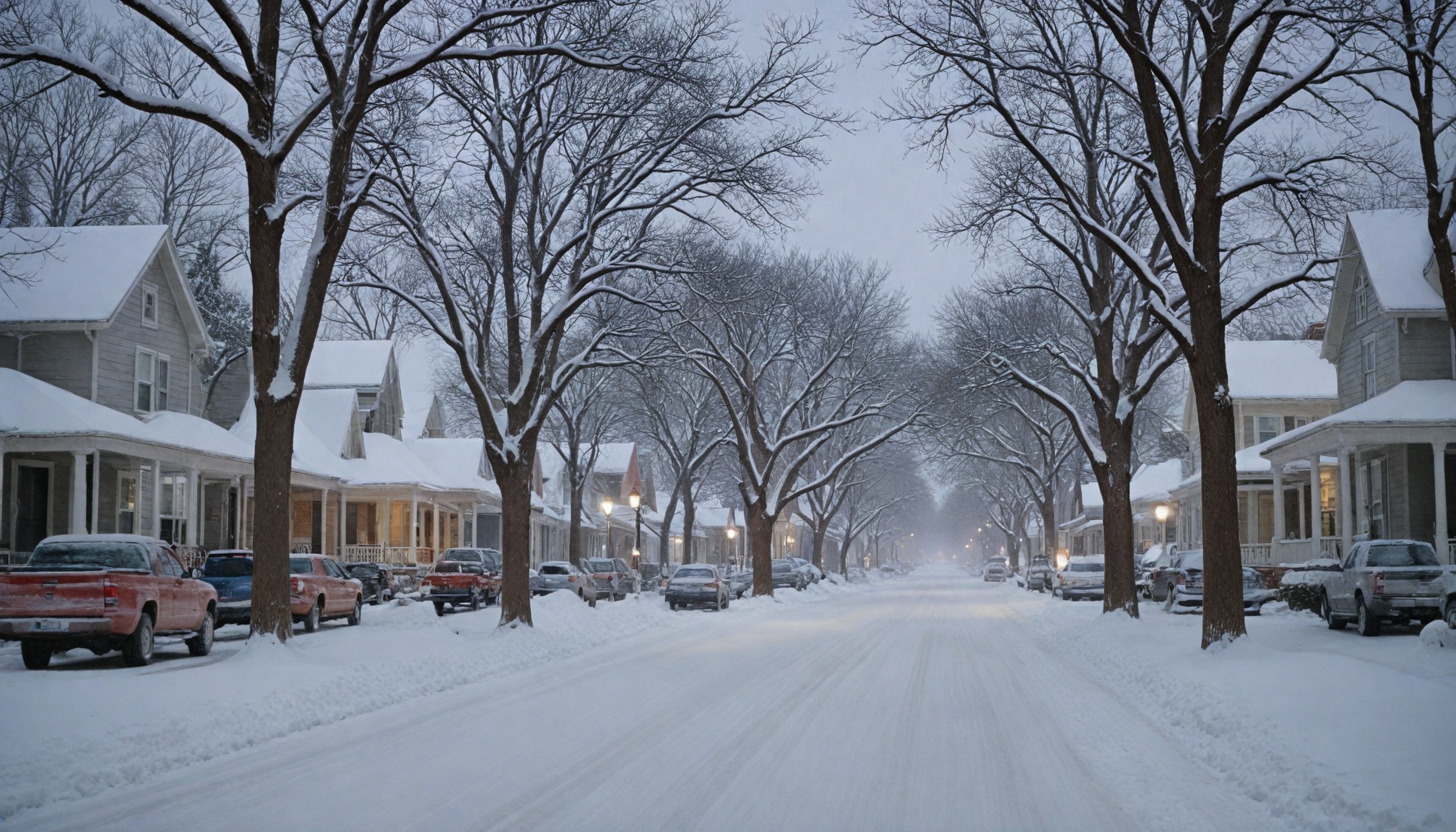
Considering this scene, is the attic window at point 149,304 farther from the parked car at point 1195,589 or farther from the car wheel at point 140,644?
the parked car at point 1195,589

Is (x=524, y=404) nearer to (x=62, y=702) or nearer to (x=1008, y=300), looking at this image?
(x=62, y=702)

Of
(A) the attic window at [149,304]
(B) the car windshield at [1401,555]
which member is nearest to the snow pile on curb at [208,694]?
(A) the attic window at [149,304]

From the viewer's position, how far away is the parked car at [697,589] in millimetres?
40344

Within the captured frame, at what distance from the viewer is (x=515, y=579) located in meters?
24.3

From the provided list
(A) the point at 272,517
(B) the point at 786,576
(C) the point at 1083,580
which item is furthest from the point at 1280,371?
(A) the point at 272,517

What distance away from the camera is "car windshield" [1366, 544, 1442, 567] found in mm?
23078

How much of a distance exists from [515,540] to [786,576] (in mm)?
33966

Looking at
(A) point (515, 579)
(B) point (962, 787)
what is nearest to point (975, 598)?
(A) point (515, 579)

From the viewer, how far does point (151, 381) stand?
34531 mm

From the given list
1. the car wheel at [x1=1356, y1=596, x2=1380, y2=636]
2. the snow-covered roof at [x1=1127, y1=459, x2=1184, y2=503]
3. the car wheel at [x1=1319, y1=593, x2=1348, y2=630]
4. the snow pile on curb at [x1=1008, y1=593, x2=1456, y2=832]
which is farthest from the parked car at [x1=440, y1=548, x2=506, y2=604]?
the snow-covered roof at [x1=1127, y1=459, x2=1184, y2=503]

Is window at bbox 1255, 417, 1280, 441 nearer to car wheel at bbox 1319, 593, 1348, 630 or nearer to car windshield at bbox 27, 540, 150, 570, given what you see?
car wheel at bbox 1319, 593, 1348, 630

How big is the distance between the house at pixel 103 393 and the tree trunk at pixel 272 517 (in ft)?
42.2

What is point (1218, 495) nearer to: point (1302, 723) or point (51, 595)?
point (1302, 723)

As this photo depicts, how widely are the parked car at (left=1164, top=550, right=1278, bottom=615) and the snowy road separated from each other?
16.4 m
